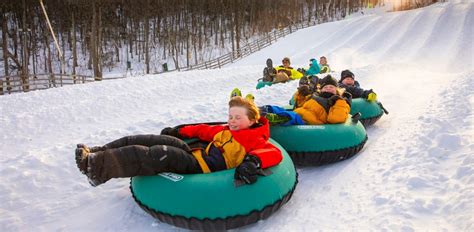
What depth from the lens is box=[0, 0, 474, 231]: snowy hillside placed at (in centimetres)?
268

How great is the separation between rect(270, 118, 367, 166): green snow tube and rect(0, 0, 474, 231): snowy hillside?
14cm

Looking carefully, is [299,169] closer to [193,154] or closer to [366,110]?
[193,154]

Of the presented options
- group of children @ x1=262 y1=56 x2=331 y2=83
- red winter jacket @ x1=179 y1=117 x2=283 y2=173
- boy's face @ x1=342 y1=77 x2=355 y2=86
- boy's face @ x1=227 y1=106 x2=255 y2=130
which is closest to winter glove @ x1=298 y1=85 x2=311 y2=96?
boy's face @ x1=342 y1=77 x2=355 y2=86

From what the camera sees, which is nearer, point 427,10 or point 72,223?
point 72,223

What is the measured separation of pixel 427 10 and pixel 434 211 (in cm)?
2508

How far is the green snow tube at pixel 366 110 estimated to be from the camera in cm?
482

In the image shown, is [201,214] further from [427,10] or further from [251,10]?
[251,10]

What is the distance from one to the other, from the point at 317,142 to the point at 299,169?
37 cm

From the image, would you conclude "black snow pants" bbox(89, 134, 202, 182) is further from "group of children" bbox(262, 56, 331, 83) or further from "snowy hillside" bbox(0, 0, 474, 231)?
"group of children" bbox(262, 56, 331, 83)

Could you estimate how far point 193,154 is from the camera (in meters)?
2.94

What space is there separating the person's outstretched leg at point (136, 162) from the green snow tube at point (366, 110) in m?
2.84

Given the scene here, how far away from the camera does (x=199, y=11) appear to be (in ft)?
100

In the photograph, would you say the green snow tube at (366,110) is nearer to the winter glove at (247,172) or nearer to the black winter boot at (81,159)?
the winter glove at (247,172)

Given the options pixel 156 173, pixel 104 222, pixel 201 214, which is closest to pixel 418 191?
pixel 201 214
